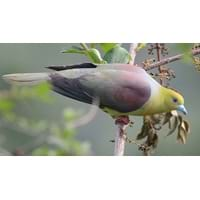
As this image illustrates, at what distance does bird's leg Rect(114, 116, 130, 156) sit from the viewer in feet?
5.38

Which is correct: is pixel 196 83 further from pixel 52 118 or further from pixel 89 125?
pixel 52 118

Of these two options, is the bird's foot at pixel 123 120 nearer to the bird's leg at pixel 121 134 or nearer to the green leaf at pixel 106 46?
the bird's leg at pixel 121 134

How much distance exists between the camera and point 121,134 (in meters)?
1.67

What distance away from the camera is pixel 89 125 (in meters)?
1.90

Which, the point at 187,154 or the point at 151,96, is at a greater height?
the point at 151,96

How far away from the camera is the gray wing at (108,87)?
66.7 inches

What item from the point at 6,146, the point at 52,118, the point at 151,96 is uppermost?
the point at 151,96

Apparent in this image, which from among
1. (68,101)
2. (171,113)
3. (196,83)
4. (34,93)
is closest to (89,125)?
(68,101)

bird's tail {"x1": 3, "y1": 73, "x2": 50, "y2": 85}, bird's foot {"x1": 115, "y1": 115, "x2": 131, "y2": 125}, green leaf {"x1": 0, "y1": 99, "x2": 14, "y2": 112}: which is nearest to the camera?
green leaf {"x1": 0, "y1": 99, "x2": 14, "y2": 112}

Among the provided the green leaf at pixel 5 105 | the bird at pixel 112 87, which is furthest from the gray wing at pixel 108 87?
the green leaf at pixel 5 105

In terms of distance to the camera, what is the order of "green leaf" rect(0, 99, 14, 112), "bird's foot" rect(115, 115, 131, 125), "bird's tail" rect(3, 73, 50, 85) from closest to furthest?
1. "green leaf" rect(0, 99, 14, 112)
2. "bird's tail" rect(3, 73, 50, 85)
3. "bird's foot" rect(115, 115, 131, 125)

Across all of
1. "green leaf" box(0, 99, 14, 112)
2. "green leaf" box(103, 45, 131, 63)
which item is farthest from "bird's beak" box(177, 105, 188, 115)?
"green leaf" box(0, 99, 14, 112)

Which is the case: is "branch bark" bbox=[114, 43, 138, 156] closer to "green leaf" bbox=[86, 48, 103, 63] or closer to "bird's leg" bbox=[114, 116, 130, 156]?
"bird's leg" bbox=[114, 116, 130, 156]
